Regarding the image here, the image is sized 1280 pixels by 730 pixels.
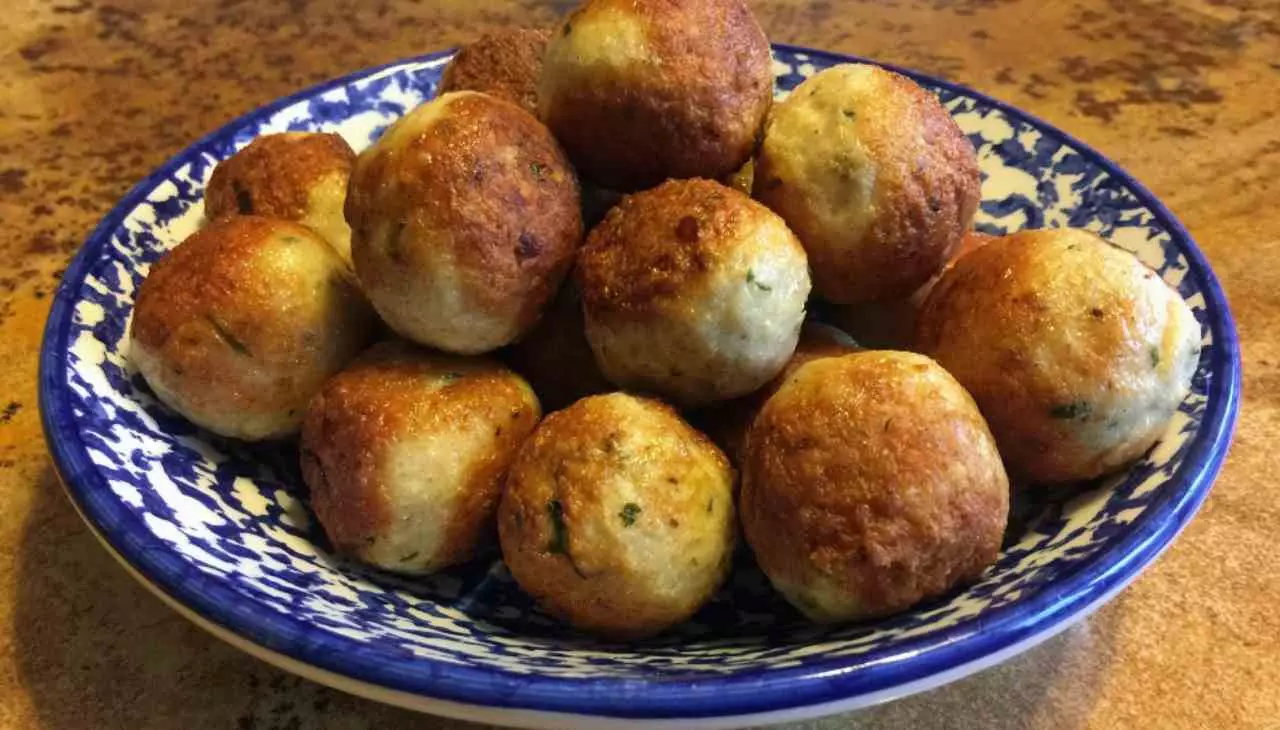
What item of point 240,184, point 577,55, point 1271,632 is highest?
point 577,55

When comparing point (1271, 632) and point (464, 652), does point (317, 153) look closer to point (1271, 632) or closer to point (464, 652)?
point (464, 652)

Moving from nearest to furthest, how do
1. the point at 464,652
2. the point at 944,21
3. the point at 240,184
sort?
the point at 464,652 → the point at 240,184 → the point at 944,21

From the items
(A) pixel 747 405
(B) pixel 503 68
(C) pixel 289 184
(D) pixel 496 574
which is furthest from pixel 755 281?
(C) pixel 289 184

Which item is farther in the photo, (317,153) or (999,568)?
(317,153)

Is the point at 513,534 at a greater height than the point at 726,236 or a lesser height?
lesser

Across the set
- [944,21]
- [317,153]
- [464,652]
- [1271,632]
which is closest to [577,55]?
[317,153]

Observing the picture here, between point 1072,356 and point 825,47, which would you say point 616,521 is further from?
point 825,47

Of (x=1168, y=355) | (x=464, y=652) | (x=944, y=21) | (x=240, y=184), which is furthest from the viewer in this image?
(x=944, y=21)
